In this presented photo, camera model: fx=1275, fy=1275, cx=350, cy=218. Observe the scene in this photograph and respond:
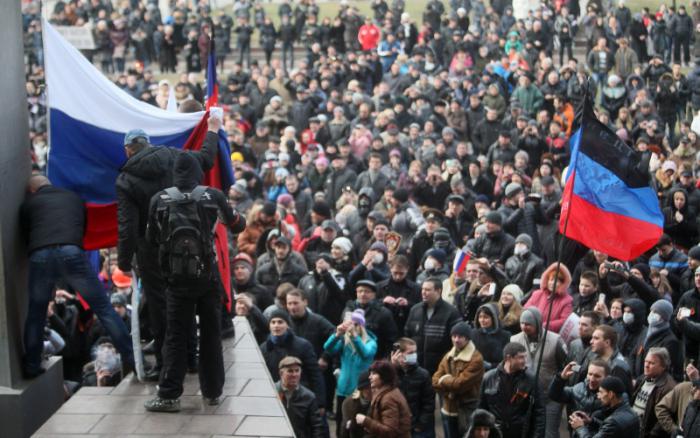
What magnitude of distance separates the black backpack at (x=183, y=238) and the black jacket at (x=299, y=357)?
335 cm

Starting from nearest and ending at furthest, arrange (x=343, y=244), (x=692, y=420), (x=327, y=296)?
(x=692, y=420), (x=327, y=296), (x=343, y=244)

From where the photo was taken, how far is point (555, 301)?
40.0ft

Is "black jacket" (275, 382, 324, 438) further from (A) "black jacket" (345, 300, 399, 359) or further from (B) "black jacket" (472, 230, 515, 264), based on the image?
(B) "black jacket" (472, 230, 515, 264)

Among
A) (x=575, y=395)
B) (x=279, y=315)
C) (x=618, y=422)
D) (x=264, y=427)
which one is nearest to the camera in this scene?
(x=264, y=427)

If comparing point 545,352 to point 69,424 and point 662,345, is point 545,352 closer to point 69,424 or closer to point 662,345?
point 662,345

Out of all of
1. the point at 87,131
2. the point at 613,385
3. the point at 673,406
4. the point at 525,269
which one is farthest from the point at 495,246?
the point at 87,131

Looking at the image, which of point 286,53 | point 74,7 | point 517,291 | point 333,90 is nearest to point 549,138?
point 333,90

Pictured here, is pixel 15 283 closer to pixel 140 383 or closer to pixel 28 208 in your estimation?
pixel 28 208

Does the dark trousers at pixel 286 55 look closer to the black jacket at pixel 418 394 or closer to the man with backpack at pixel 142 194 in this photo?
the black jacket at pixel 418 394

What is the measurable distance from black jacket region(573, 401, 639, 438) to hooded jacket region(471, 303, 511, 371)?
6.66 feet

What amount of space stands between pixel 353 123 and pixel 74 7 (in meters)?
14.9

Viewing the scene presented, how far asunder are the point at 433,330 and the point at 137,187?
14.3 ft

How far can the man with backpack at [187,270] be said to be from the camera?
8.23m

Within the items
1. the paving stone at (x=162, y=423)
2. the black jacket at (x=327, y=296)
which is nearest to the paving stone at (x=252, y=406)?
the paving stone at (x=162, y=423)
